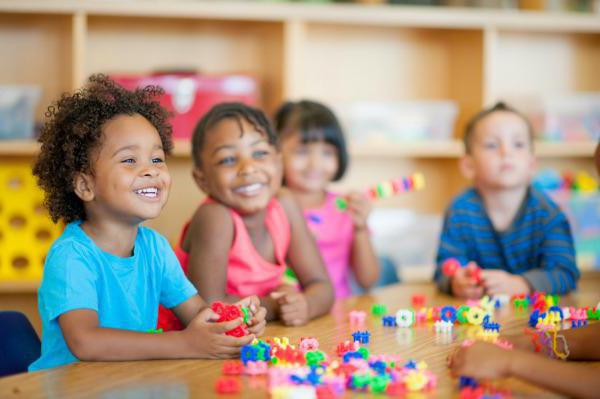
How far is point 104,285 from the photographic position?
1.38 m

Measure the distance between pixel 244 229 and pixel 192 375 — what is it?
2.21 feet

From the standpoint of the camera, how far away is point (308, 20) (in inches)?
118

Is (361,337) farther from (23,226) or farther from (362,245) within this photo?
(23,226)

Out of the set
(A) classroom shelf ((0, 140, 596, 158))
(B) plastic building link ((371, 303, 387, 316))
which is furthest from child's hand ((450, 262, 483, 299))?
(A) classroom shelf ((0, 140, 596, 158))

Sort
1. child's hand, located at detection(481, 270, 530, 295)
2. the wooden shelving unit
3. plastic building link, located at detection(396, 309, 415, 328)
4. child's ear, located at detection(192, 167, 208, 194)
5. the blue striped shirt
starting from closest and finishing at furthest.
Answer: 1. plastic building link, located at detection(396, 309, 415, 328)
2. child's ear, located at detection(192, 167, 208, 194)
3. child's hand, located at detection(481, 270, 530, 295)
4. the blue striped shirt
5. the wooden shelving unit

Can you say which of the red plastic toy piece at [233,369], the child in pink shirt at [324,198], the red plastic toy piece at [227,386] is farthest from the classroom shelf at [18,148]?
the red plastic toy piece at [227,386]

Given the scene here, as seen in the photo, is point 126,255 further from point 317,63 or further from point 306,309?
point 317,63

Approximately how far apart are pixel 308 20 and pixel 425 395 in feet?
7.06

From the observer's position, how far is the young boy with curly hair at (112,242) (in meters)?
1.27

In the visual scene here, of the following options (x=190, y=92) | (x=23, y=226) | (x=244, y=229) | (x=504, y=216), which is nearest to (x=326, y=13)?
(x=190, y=92)

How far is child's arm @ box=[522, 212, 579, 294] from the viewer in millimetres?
2078

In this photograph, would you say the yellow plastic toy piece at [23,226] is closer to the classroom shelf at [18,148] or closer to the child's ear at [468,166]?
the classroom shelf at [18,148]

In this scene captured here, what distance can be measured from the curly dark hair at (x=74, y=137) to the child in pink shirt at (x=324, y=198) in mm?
936

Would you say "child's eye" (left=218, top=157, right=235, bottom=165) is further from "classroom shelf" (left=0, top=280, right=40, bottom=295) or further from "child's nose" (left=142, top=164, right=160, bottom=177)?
"classroom shelf" (left=0, top=280, right=40, bottom=295)
